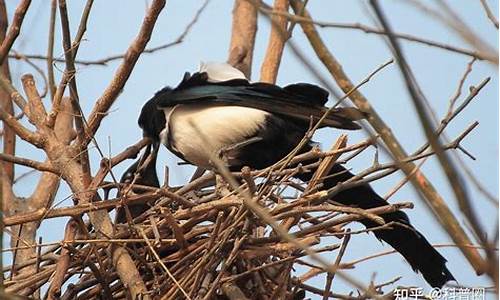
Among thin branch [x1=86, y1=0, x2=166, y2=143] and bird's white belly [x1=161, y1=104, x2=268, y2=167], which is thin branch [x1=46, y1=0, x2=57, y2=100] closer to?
thin branch [x1=86, y1=0, x2=166, y2=143]

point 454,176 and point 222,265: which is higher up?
point 222,265

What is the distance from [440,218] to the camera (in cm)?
122

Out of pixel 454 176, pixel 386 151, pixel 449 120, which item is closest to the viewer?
pixel 454 176

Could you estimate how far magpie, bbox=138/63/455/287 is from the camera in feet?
11.2

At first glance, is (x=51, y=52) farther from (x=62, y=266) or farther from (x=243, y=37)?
(x=243, y=37)

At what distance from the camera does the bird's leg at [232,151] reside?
3480 mm

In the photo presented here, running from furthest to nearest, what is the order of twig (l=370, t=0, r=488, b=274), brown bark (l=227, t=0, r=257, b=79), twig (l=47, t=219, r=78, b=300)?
brown bark (l=227, t=0, r=257, b=79)
twig (l=47, t=219, r=78, b=300)
twig (l=370, t=0, r=488, b=274)

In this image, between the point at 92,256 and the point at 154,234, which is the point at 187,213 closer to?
the point at 154,234

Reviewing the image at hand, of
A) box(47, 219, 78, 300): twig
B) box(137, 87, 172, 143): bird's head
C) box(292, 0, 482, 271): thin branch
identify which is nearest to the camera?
box(292, 0, 482, 271): thin branch

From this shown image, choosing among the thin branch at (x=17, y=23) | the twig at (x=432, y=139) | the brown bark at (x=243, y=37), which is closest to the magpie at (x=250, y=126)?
the brown bark at (x=243, y=37)

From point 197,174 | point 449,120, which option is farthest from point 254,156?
point 449,120

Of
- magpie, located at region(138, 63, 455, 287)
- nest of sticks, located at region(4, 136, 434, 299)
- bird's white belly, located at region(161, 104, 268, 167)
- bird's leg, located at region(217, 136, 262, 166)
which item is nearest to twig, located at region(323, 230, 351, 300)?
nest of sticks, located at region(4, 136, 434, 299)

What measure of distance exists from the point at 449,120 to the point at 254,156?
4.99 ft

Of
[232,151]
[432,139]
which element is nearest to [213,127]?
[232,151]
